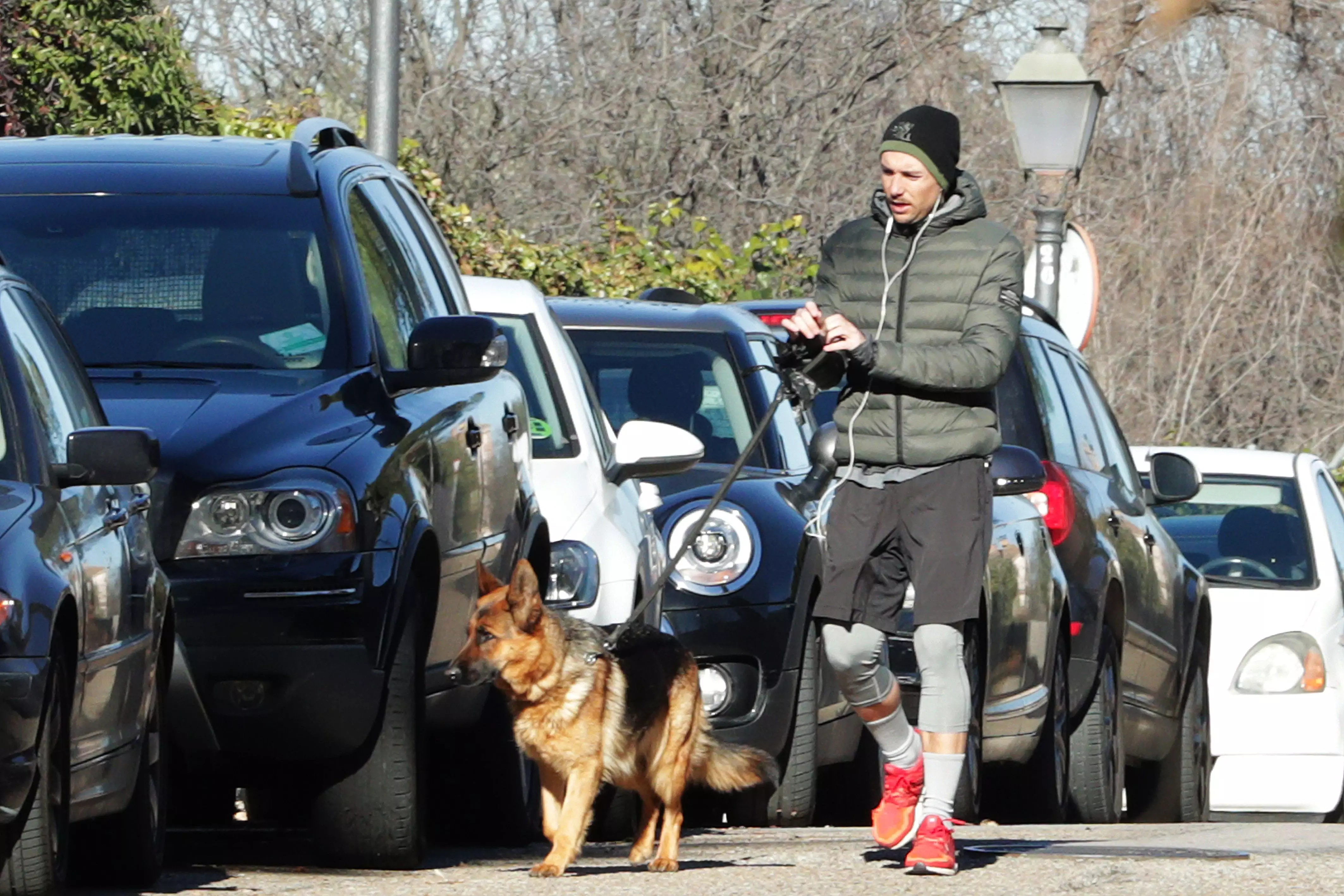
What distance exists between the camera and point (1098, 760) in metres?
11.4

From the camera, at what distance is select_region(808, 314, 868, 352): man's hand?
22.0 feet

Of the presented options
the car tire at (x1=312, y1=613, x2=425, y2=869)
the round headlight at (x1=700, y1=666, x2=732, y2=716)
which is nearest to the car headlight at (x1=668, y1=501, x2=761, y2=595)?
the round headlight at (x1=700, y1=666, x2=732, y2=716)

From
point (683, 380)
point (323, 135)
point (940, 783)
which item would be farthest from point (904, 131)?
point (683, 380)

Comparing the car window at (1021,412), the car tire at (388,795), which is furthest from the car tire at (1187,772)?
the car tire at (388,795)

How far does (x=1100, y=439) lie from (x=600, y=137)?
12.5m

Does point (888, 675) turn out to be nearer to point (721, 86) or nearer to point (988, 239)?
point (988, 239)

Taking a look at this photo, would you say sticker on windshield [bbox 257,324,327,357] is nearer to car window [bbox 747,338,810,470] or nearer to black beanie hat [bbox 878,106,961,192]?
black beanie hat [bbox 878,106,961,192]

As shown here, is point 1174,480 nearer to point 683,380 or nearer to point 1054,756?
point 1054,756

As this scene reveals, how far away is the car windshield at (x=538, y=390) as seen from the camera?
945 centimetres

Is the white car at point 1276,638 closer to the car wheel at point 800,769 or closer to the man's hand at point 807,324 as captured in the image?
the car wheel at point 800,769

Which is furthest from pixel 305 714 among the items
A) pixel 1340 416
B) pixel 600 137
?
pixel 1340 416

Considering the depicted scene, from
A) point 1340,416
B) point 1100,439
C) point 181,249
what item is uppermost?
point 181,249

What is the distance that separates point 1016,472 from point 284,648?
371cm

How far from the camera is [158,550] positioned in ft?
21.5
